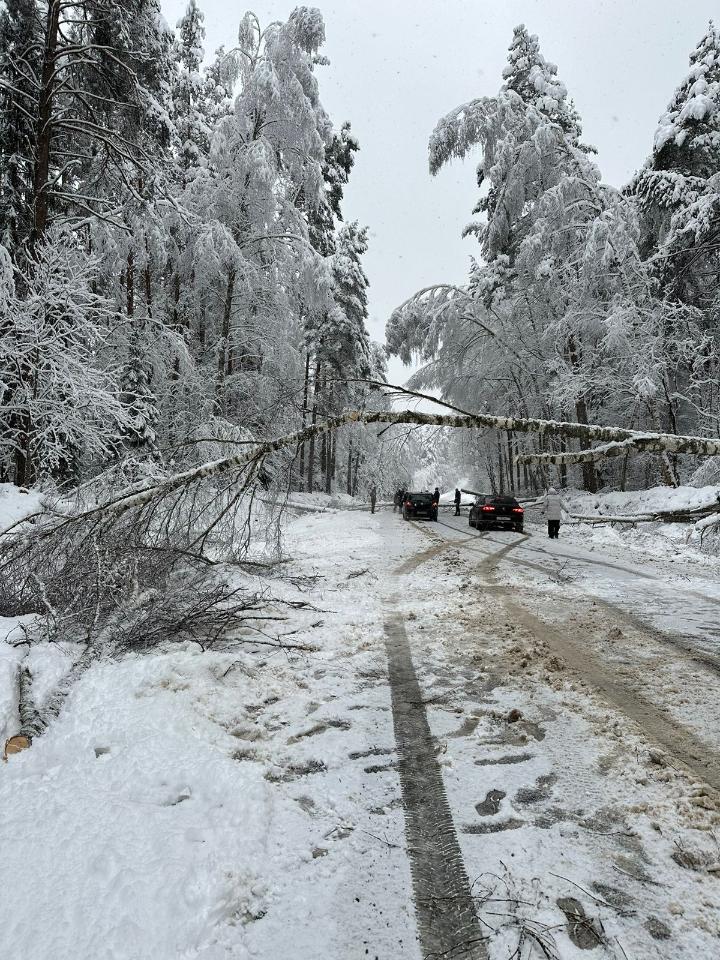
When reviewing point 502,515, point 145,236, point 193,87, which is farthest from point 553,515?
point 193,87

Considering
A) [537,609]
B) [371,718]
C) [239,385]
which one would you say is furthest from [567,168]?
[371,718]

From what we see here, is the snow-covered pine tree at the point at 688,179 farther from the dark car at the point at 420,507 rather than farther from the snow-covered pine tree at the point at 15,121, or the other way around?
the snow-covered pine tree at the point at 15,121

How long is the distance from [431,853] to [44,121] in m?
12.4

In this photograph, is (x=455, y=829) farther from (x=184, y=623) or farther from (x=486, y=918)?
(x=184, y=623)

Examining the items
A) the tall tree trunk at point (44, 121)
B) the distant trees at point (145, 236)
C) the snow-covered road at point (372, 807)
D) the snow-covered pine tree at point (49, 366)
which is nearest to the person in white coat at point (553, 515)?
the distant trees at point (145, 236)

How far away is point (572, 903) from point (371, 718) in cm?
190

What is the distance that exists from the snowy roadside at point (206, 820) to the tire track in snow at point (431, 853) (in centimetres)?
7

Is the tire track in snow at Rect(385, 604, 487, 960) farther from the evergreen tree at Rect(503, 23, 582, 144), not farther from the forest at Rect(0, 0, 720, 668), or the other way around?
the evergreen tree at Rect(503, 23, 582, 144)

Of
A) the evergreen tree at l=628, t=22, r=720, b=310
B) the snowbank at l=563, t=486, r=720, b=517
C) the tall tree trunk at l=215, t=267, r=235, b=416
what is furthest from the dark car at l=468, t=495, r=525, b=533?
the tall tree trunk at l=215, t=267, r=235, b=416

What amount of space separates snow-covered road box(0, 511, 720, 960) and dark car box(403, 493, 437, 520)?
19.4 m

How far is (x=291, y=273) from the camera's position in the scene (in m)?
16.5

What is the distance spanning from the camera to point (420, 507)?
24.8 meters

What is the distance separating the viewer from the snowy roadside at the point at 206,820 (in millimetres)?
1952

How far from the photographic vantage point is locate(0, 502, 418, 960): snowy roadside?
195cm
